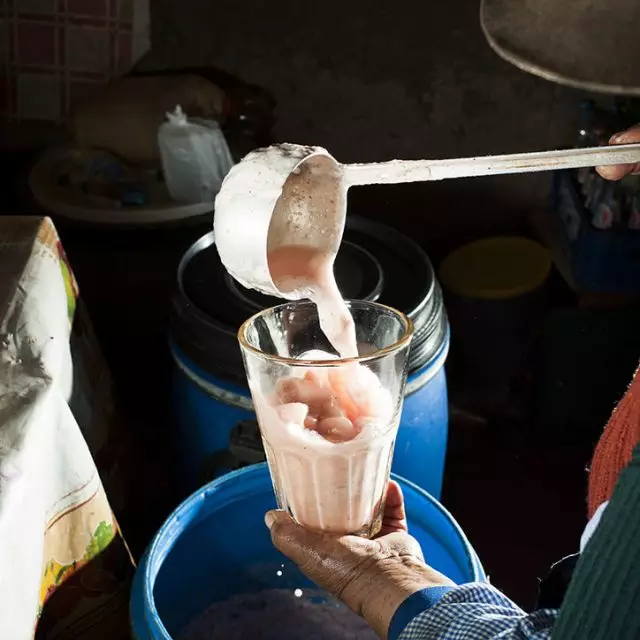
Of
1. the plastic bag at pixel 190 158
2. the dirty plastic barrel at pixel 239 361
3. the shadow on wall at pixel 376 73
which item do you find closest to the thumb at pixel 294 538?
the dirty plastic barrel at pixel 239 361

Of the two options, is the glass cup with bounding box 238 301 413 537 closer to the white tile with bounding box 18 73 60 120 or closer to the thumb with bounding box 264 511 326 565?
the thumb with bounding box 264 511 326 565

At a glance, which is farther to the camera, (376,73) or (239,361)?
(376,73)

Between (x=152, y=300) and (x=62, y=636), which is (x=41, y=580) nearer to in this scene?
(x=62, y=636)

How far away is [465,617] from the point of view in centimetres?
94

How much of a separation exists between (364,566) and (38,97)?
2546 mm

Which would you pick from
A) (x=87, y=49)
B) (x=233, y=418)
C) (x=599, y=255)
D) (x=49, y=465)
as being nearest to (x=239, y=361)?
(x=233, y=418)

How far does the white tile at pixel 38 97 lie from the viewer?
3.06 metres

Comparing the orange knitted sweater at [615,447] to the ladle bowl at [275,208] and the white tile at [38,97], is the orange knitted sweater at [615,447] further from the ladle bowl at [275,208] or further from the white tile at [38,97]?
the white tile at [38,97]

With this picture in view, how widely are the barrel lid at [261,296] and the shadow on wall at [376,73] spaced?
0.97 metres

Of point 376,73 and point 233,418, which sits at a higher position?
point 376,73

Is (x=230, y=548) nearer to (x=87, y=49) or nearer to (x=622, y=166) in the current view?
(x=622, y=166)

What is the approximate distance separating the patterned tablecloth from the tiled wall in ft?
5.11

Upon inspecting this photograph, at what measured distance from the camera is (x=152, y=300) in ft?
8.07

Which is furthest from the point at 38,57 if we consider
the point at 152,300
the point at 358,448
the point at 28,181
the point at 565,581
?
the point at 565,581
